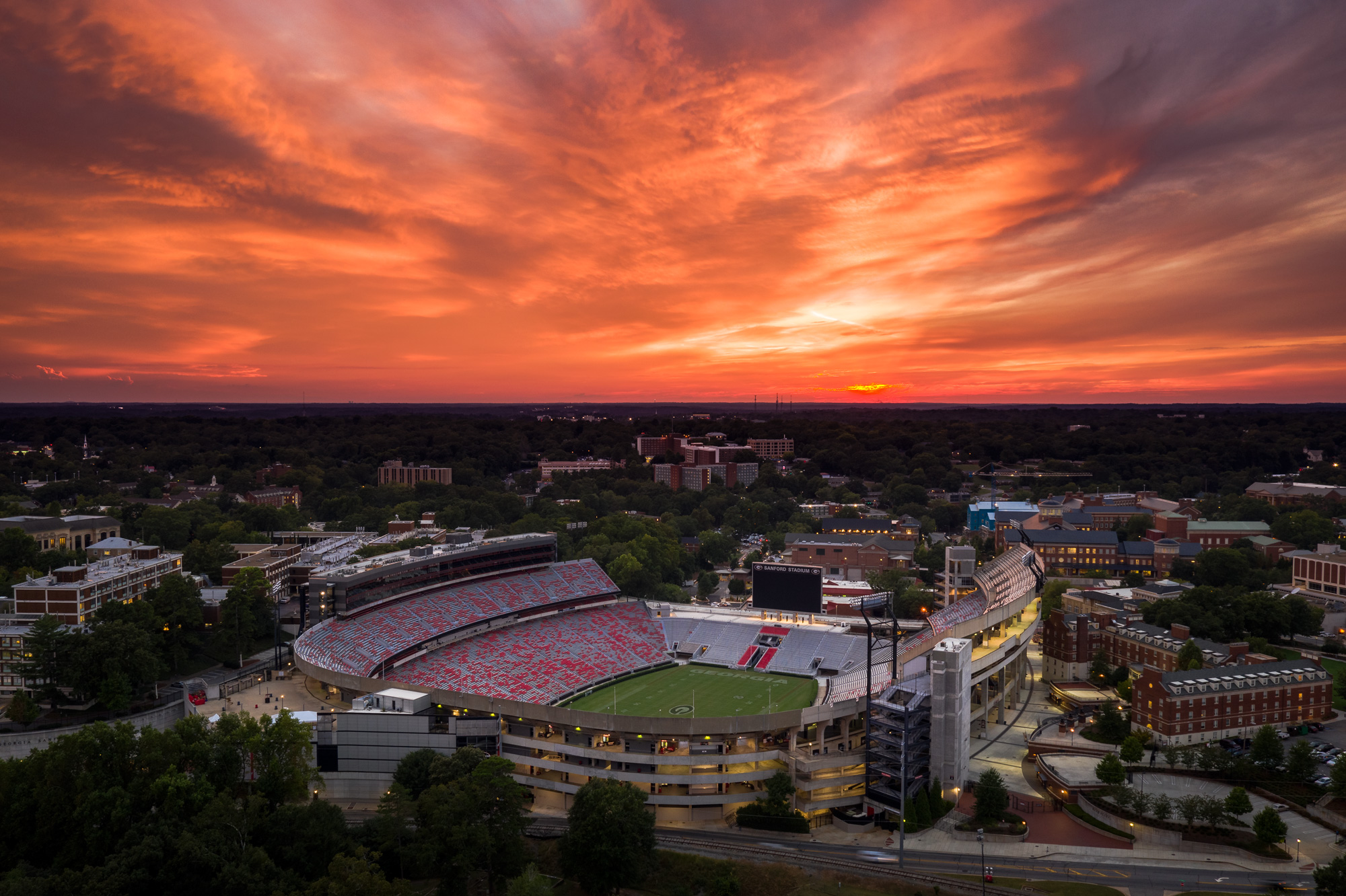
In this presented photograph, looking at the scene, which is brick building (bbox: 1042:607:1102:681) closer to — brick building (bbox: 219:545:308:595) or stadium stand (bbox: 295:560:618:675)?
stadium stand (bbox: 295:560:618:675)

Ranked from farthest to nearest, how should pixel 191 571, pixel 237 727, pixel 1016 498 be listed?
1. pixel 1016 498
2. pixel 191 571
3. pixel 237 727

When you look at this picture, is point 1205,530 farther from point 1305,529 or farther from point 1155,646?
point 1155,646

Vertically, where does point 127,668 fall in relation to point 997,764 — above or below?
above

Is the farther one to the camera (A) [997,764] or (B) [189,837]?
(A) [997,764]

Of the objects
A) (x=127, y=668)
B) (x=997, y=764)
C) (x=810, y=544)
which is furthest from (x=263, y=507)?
(x=997, y=764)

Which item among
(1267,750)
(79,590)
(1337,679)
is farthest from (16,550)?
(1337,679)

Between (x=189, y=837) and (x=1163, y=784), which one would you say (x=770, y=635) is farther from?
(x=189, y=837)

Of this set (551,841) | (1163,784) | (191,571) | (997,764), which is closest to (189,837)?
(551,841)

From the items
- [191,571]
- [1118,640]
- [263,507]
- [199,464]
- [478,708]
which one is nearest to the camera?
[478,708]
